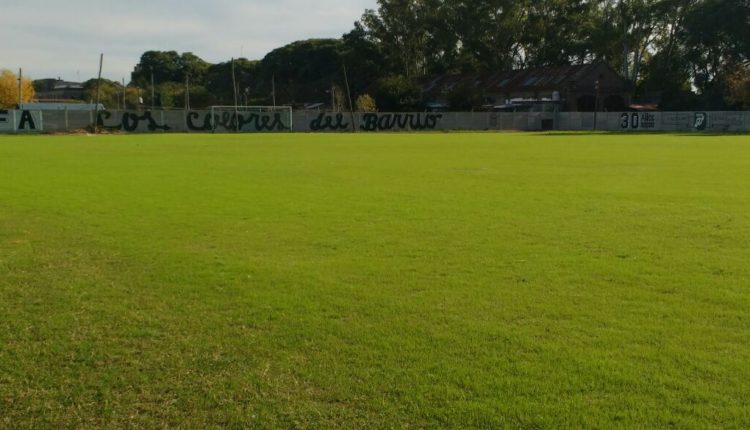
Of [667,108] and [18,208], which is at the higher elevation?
[667,108]

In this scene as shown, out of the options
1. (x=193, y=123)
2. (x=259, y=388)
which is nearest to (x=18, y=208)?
(x=259, y=388)

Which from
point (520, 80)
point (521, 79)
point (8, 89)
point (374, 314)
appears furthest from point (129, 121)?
point (374, 314)

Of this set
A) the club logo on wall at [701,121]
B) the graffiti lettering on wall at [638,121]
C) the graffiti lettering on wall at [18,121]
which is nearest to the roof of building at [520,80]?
the graffiti lettering on wall at [638,121]

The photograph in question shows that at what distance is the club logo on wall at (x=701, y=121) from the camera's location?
60.0 metres

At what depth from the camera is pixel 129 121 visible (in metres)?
54.5

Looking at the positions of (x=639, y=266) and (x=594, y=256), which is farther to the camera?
(x=594, y=256)

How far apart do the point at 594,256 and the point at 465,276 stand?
1.87 metres

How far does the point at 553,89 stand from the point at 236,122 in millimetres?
36528

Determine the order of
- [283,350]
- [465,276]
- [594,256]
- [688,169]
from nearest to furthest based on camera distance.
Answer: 1. [283,350]
2. [465,276]
3. [594,256]
4. [688,169]

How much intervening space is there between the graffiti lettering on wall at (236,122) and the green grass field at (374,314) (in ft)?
152

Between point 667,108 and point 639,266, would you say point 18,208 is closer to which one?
point 639,266

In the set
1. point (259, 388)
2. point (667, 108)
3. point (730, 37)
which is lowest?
point (259, 388)

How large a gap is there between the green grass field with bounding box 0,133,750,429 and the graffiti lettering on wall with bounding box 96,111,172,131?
44.3 metres

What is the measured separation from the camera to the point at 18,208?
11.7 metres
